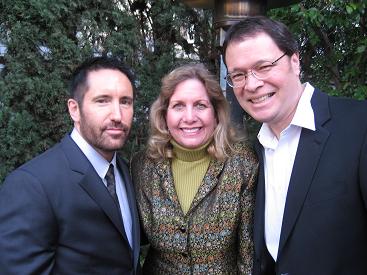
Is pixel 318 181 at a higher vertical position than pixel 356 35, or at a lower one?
lower

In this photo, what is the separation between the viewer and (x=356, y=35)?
5020mm

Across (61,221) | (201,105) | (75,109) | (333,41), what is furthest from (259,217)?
(333,41)

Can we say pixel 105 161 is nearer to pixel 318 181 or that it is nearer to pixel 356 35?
pixel 318 181

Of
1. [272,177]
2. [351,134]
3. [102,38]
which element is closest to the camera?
[351,134]

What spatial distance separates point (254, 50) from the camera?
2.02 meters

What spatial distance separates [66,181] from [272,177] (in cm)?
102

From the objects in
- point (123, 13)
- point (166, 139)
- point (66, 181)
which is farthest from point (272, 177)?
point (123, 13)

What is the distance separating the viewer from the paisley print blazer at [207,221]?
2275 millimetres

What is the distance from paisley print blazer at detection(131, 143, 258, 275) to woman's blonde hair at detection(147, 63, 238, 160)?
103 mm

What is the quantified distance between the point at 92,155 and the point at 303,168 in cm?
104

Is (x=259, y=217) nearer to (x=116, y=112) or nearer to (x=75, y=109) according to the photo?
(x=116, y=112)

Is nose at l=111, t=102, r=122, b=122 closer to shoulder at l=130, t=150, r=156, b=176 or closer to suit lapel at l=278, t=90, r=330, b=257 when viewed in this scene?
shoulder at l=130, t=150, r=156, b=176

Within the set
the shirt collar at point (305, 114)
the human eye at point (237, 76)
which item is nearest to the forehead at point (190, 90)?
the human eye at point (237, 76)

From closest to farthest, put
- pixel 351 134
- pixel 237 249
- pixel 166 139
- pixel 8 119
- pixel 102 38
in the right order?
pixel 351 134 < pixel 237 249 < pixel 166 139 < pixel 8 119 < pixel 102 38
